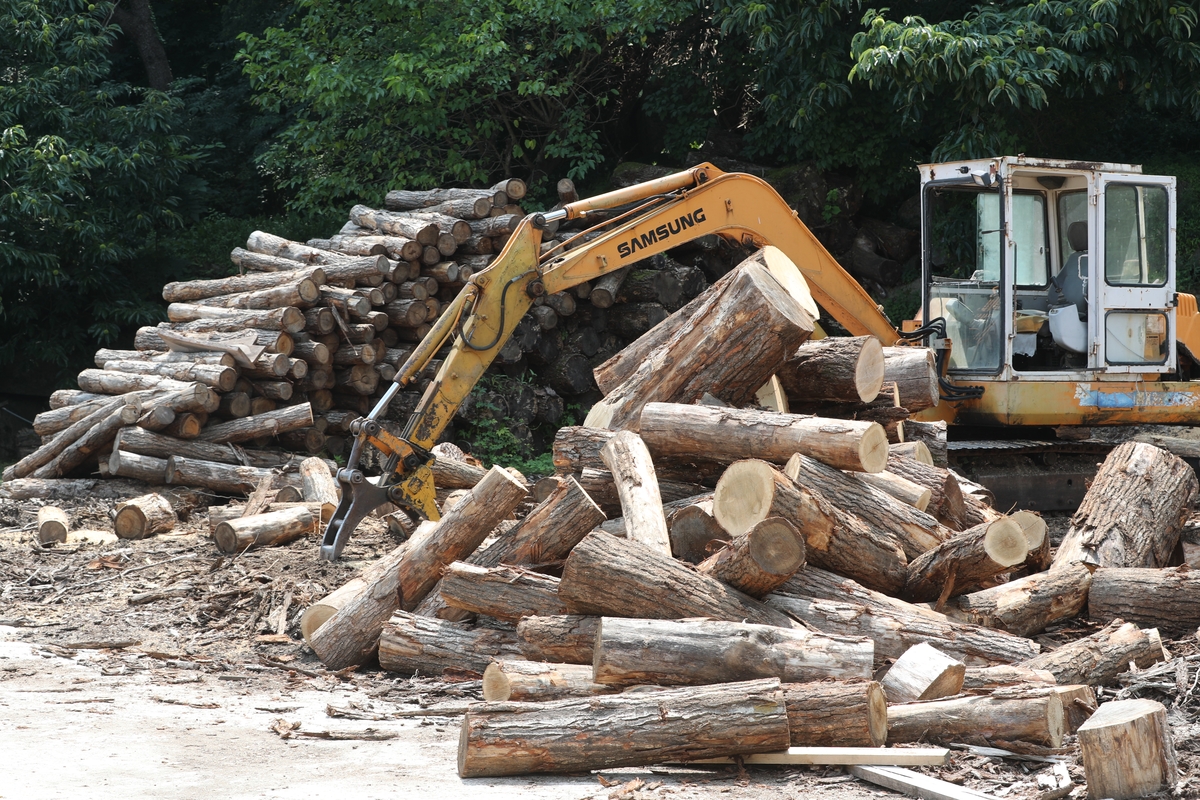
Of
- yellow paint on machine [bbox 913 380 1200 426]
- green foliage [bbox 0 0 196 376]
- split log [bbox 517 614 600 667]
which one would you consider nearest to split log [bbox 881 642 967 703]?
split log [bbox 517 614 600 667]

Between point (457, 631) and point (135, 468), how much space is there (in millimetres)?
5647

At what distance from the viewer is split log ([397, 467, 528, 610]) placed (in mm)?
6414

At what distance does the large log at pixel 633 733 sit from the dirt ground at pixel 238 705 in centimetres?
8

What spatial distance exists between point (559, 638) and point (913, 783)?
1878 mm

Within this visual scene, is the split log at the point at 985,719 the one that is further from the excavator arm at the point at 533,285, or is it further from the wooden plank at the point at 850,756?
the excavator arm at the point at 533,285

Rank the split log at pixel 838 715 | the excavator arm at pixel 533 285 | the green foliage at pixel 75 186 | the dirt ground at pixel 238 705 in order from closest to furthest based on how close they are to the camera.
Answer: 1. the dirt ground at pixel 238 705
2. the split log at pixel 838 715
3. the excavator arm at pixel 533 285
4. the green foliage at pixel 75 186

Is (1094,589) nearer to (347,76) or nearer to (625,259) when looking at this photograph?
(625,259)

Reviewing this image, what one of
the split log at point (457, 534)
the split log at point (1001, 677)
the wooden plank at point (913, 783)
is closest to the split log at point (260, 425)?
the split log at point (457, 534)

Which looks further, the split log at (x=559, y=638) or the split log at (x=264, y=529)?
the split log at (x=264, y=529)

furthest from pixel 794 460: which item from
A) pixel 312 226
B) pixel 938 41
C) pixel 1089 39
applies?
pixel 312 226

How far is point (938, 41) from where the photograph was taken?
1245 cm

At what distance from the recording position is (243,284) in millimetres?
11945

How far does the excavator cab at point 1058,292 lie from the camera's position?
928 centimetres

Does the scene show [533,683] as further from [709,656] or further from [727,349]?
[727,349]
